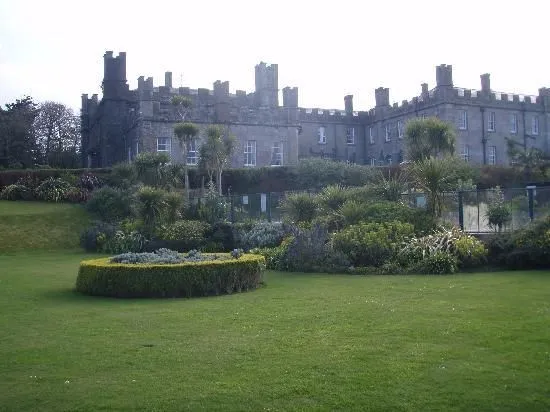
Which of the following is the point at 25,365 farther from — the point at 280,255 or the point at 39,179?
the point at 39,179

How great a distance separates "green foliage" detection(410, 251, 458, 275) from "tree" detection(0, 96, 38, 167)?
123 feet

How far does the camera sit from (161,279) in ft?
40.3

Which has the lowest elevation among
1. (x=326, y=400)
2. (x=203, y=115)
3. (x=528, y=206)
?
(x=326, y=400)

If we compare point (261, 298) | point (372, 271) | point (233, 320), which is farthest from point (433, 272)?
point (233, 320)

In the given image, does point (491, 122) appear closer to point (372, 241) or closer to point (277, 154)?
point (277, 154)

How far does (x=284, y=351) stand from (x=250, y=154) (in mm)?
38225

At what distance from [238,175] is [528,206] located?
23847mm

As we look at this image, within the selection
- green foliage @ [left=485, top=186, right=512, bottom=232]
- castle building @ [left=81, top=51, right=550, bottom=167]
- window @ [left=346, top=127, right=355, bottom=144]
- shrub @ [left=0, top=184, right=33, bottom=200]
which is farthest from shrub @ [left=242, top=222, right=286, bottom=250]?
window @ [left=346, top=127, right=355, bottom=144]

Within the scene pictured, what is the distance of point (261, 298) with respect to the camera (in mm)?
11703

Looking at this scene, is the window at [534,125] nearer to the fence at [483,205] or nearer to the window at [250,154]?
the window at [250,154]

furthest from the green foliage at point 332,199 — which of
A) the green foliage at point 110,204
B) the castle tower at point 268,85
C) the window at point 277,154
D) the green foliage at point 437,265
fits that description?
the castle tower at point 268,85

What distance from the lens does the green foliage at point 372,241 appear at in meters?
17.0

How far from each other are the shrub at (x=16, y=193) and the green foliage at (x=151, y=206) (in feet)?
44.2

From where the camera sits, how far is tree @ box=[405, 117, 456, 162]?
1004 inches
